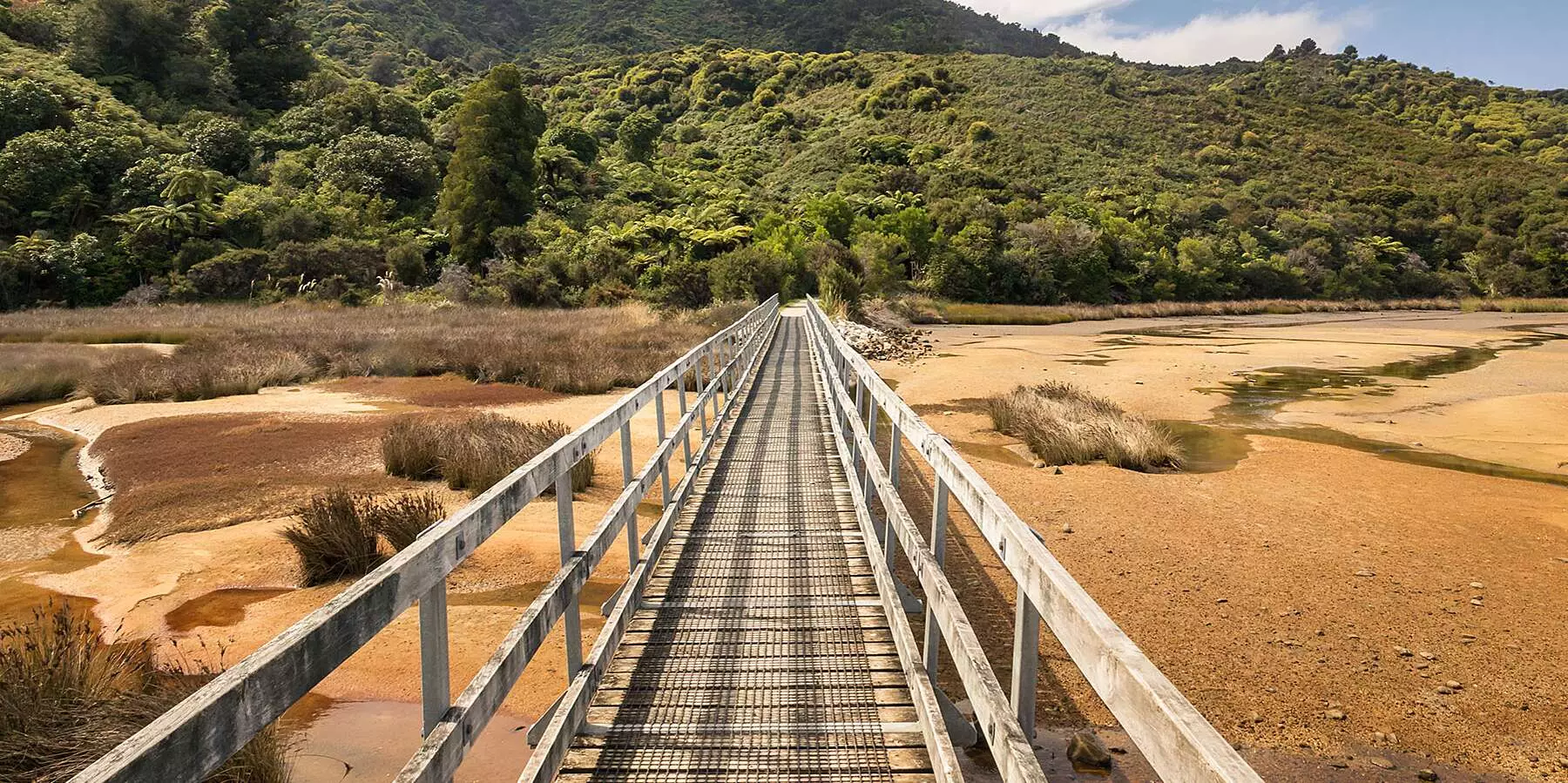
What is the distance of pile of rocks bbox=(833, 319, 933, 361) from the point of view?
85.2 feet

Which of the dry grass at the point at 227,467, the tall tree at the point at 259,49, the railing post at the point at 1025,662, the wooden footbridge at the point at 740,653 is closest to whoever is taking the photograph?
the wooden footbridge at the point at 740,653

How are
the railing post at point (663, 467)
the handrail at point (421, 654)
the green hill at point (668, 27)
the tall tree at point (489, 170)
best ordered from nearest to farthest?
the handrail at point (421, 654) → the railing post at point (663, 467) → the tall tree at point (489, 170) → the green hill at point (668, 27)

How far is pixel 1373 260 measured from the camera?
2633 inches

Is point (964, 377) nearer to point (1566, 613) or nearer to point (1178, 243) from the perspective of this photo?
point (1566, 613)

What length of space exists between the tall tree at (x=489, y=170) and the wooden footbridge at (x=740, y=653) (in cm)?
4069

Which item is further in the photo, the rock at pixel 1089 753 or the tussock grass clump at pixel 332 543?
the tussock grass clump at pixel 332 543

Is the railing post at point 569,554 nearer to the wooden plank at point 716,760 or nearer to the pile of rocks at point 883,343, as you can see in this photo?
the wooden plank at point 716,760

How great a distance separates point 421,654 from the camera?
240cm

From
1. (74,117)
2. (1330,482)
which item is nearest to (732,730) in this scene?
(1330,482)

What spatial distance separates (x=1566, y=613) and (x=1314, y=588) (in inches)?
66.1

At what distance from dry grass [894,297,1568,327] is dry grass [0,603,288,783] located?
3821 cm

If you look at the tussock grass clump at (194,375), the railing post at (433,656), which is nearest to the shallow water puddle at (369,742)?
the railing post at (433,656)

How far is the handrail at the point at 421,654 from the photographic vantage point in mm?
1229

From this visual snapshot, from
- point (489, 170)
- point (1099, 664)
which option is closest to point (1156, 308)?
point (489, 170)
